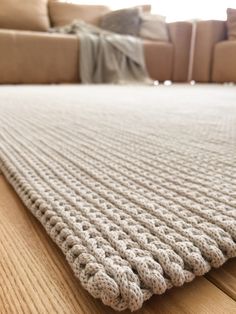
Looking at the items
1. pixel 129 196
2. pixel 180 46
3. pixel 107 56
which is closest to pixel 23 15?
pixel 107 56

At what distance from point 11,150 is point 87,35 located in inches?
90.4

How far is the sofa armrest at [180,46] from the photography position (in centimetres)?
305

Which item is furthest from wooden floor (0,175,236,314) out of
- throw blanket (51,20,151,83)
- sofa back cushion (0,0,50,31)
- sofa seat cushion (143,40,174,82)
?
sofa seat cushion (143,40,174,82)

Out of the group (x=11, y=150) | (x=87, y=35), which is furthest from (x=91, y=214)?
(x=87, y=35)

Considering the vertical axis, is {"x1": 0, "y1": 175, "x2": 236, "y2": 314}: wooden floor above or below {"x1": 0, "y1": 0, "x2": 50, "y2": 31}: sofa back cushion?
below

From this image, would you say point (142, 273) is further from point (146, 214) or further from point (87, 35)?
point (87, 35)

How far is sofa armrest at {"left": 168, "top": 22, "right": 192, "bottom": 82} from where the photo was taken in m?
3.05

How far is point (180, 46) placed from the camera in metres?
3.08

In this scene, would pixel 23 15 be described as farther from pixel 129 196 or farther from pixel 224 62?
pixel 129 196

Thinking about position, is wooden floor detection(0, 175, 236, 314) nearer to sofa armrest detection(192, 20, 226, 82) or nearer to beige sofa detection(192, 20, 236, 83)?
beige sofa detection(192, 20, 236, 83)

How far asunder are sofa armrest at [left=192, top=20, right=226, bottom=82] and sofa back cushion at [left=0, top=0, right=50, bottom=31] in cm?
130

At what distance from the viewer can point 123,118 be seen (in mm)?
978

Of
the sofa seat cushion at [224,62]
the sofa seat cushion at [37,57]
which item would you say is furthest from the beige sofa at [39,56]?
the sofa seat cushion at [224,62]

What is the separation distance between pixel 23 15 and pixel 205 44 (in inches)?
59.6
